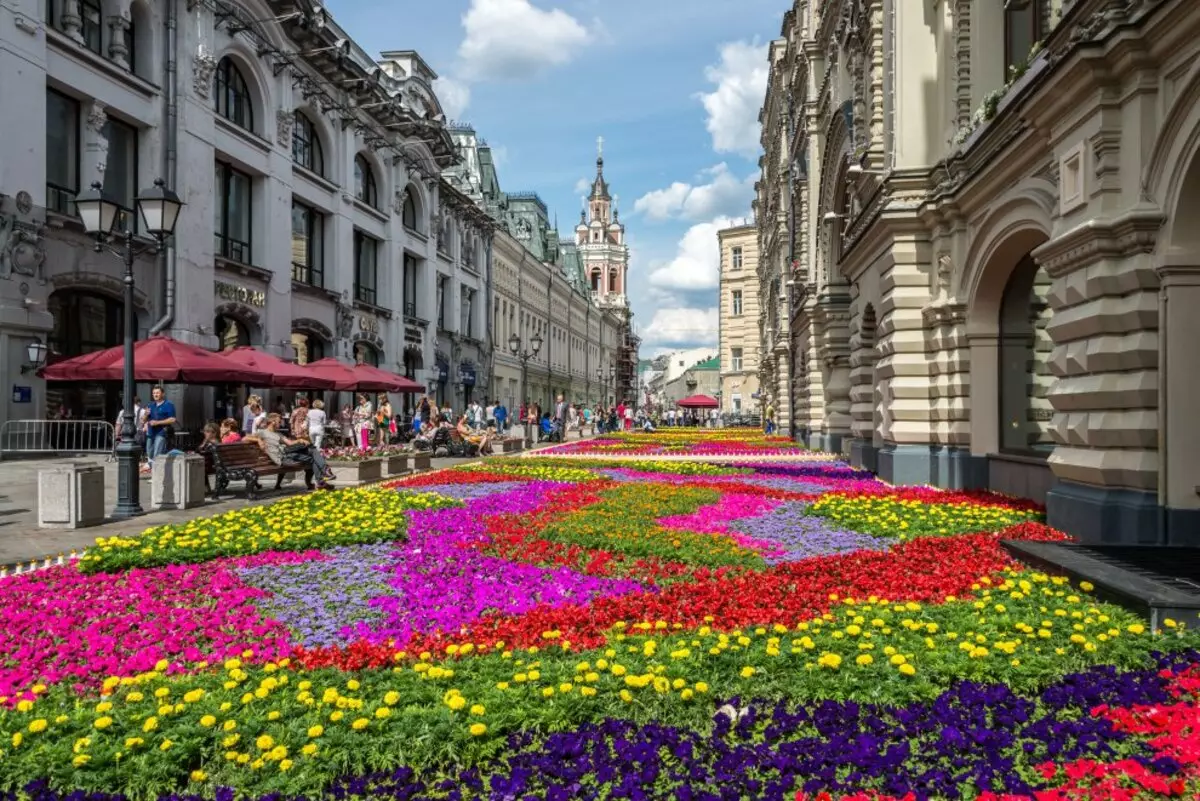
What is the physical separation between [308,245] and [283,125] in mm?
5225

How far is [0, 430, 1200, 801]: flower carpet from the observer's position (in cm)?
389

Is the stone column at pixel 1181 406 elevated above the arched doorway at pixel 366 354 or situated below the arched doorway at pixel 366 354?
below

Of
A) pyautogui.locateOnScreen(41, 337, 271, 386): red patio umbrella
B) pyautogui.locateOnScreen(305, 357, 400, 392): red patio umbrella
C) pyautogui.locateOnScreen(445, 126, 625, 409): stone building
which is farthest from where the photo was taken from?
pyautogui.locateOnScreen(445, 126, 625, 409): stone building

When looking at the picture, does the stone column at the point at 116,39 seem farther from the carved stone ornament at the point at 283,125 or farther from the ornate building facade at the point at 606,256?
the ornate building facade at the point at 606,256

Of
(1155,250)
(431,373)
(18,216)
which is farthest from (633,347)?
(1155,250)

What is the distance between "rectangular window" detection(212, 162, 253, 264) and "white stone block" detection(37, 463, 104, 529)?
57.2ft

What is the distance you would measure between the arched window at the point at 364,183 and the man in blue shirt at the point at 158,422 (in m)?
23.1

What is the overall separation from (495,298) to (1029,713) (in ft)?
194

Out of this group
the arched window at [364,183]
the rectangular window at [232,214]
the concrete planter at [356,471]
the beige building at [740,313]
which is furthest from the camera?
the beige building at [740,313]

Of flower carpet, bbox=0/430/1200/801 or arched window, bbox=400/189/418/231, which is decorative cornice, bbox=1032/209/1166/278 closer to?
flower carpet, bbox=0/430/1200/801

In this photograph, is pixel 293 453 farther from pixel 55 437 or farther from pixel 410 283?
pixel 410 283

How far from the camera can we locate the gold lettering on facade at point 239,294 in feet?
89.8

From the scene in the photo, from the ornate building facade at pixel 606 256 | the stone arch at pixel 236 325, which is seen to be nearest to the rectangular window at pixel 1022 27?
the stone arch at pixel 236 325

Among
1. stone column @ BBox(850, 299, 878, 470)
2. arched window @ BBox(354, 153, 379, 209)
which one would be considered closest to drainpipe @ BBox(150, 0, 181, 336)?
arched window @ BBox(354, 153, 379, 209)
